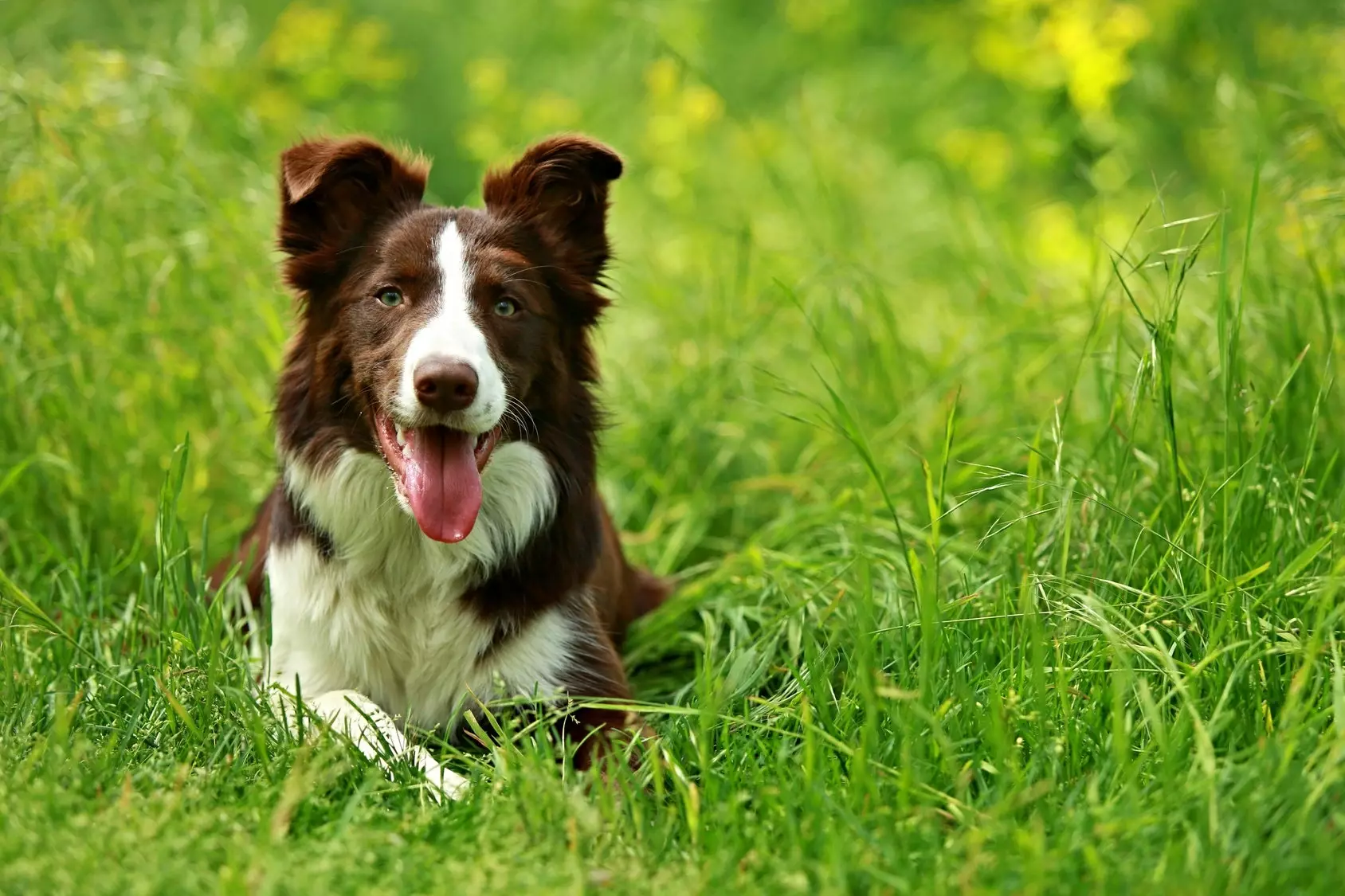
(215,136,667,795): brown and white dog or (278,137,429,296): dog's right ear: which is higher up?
(278,137,429,296): dog's right ear

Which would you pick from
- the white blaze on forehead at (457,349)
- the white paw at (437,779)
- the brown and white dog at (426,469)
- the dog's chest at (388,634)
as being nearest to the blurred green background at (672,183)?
the brown and white dog at (426,469)

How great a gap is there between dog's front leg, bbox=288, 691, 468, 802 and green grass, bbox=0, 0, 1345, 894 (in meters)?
0.06

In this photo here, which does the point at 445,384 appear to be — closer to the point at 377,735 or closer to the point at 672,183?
the point at 377,735

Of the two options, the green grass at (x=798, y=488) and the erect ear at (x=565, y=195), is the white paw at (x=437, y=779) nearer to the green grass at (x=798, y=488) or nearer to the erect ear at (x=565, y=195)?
the green grass at (x=798, y=488)

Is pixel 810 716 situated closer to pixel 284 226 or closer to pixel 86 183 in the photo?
pixel 284 226

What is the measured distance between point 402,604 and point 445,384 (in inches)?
28.5

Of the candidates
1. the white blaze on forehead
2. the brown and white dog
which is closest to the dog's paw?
the brown and white dog

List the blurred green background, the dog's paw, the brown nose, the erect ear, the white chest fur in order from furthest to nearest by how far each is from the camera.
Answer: the blurred green background
the erect ear
the white chest fur
the brown nose
the dog's paw

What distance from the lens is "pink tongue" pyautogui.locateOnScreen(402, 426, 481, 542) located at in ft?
10.4

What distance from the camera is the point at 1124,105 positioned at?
274 inches

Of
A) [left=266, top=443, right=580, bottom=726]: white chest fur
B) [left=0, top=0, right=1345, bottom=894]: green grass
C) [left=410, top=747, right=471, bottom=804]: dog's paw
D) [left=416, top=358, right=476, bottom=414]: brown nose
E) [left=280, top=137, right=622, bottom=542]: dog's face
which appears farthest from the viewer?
[left=266, top=443, right=580, bottom=726]: white chest fur

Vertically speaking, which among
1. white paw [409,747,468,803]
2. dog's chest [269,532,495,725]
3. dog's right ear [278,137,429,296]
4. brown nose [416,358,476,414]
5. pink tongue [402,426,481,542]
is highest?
dog's right ear [278,137,429,296]

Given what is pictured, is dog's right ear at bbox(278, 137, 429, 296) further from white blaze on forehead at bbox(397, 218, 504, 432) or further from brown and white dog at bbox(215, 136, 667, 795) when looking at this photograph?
white blaze on forehead at bbox(397, 218, 504, 432)

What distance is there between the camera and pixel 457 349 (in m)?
3.05
